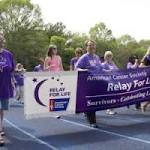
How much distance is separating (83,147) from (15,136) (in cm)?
174

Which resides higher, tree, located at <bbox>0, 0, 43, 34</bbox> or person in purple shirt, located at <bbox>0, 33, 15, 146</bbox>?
tree, located at <bbox>0, 0, 43, 34</bbox>

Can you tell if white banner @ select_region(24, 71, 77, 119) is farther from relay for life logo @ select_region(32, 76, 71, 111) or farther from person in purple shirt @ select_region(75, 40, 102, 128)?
person in purple shirt @ select_region(75, 40, 102, 128)

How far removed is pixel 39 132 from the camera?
10.4 metres

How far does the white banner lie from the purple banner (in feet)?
0.68

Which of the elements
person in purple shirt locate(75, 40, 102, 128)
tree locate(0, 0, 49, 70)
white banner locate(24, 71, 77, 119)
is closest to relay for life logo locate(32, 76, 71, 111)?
white banner locate(24, 71, 77, 119)

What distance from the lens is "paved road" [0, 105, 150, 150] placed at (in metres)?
8.89

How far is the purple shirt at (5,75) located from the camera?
30.1 ft

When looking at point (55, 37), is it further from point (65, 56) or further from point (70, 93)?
point (70, 93)

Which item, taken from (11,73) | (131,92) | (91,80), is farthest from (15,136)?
(131,92)

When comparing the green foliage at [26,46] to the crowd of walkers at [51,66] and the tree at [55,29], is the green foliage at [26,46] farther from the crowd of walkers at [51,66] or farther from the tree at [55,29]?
the crowd of walkers at [51,66]

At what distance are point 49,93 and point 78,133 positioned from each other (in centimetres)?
97

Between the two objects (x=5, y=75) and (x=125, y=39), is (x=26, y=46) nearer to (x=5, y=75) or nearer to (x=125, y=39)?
(x=125, y=39)

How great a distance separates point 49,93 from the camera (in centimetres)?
998

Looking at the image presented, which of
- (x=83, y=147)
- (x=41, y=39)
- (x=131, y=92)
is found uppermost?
(x=41, y=39)
